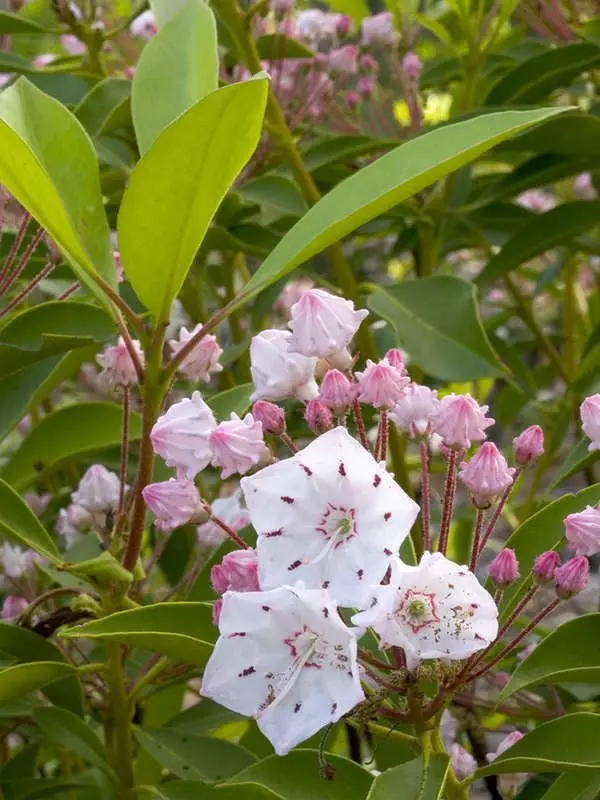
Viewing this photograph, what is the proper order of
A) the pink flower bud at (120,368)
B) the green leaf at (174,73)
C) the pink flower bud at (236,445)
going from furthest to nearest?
the pink flower bud at (120,368), the green leaf at (174,73), the pink flower bud at (236,445)

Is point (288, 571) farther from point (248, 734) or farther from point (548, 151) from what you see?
point (548, 151)

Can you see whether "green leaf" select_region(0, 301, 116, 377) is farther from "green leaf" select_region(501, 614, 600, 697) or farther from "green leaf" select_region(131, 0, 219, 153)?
"green leaf" select_region(501, 614, 600, 697)

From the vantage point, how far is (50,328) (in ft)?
3.64

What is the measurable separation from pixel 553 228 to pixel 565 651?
847mm

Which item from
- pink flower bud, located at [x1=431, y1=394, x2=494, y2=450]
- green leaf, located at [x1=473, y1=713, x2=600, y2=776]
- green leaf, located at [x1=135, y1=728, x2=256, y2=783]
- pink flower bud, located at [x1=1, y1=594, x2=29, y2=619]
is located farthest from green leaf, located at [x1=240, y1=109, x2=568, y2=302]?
pink flower bud, located at [x1=1, y1=594, x2=29, y2=619]

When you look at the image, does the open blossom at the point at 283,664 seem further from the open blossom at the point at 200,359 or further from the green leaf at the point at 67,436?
the green leaf at the point at 67,436

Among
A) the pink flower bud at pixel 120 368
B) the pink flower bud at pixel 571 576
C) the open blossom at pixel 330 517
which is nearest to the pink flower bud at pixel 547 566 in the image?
the pink flower bud at pixel 571 576

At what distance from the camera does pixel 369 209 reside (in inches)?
31.6

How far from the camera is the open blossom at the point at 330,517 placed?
0.79 metres

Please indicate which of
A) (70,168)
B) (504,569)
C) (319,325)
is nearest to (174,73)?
(70,168)

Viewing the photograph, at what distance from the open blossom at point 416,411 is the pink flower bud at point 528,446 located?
71mm

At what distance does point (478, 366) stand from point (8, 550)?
21.6 inches

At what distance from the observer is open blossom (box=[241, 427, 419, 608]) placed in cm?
79

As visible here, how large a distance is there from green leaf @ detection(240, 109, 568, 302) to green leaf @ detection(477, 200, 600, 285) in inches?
33.0
